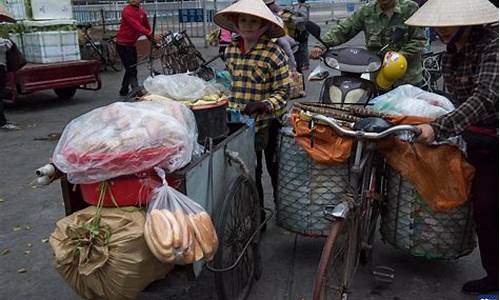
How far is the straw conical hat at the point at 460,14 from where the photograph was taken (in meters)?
2.69

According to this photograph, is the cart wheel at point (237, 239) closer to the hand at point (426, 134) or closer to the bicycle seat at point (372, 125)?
the bicycle seat at point (372, 125)

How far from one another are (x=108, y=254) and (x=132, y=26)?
23.7ft

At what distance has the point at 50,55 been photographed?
8.75 m

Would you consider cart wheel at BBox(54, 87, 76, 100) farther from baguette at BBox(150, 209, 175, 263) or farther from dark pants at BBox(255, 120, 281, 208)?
baguette at BBox(150, 209, 175, 263)

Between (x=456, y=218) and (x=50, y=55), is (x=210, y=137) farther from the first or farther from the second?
(x=50, y=55)

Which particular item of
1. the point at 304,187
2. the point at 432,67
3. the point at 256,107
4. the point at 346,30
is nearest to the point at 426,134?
the point at 304,187

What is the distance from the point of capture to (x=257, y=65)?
3523mm

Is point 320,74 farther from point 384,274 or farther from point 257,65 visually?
point 384,274

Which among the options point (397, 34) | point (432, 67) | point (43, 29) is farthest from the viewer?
point (43, 29)

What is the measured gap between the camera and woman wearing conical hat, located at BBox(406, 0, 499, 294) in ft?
8.64

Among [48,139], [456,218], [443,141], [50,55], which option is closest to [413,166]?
[443,141]

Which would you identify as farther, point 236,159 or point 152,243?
point 236,159

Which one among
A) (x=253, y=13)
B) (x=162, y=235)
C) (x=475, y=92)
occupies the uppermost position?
(x=253, y=13)

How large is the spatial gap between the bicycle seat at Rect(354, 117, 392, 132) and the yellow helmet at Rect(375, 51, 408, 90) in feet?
3.81
